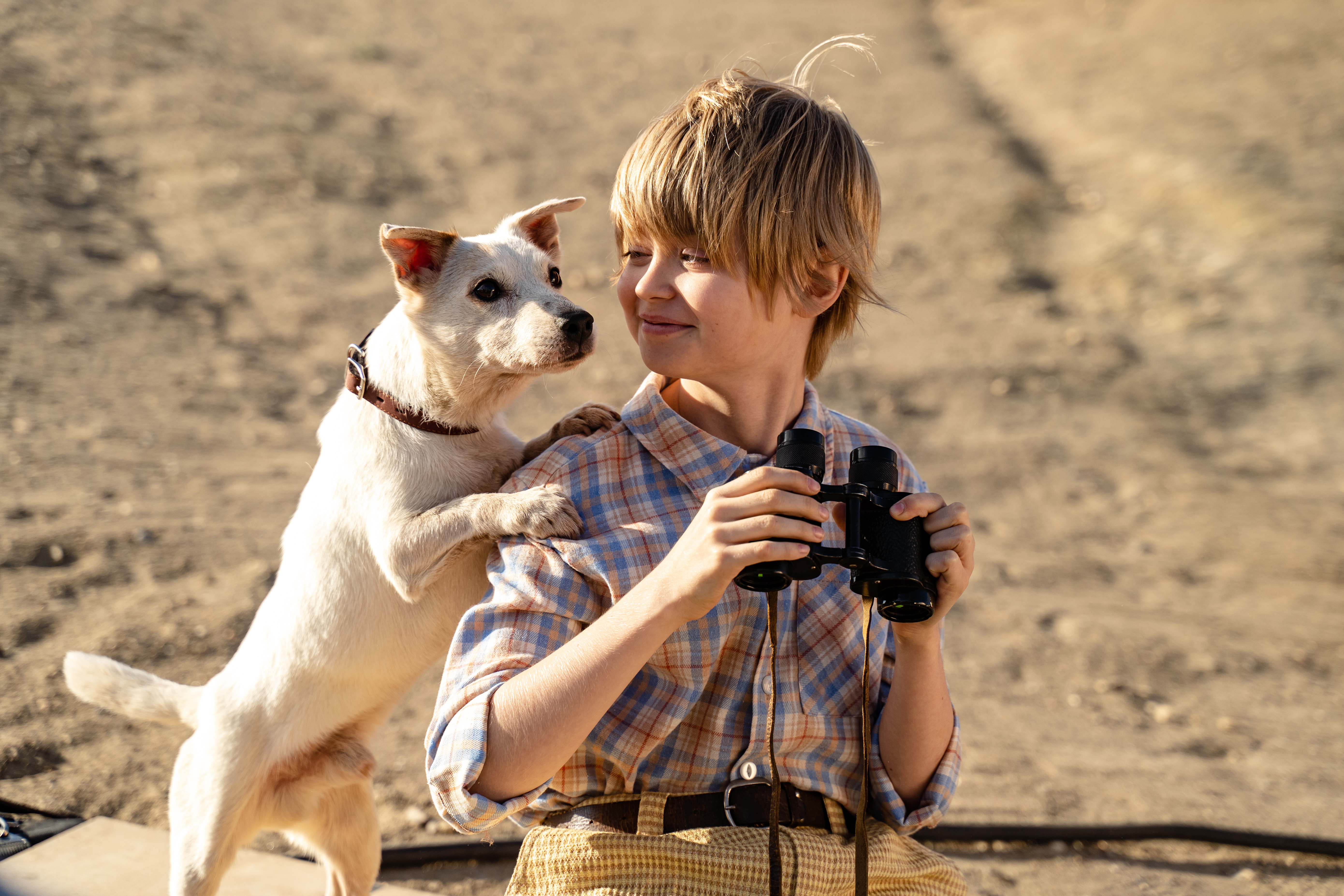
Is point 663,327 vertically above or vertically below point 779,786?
above

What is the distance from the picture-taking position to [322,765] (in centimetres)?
235

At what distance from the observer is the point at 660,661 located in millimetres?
1686

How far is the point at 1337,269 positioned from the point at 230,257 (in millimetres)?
8467

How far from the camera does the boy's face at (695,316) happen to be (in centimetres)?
173

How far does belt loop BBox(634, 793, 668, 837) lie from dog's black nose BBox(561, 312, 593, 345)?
96 centimetres

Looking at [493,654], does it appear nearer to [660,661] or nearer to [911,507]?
[660,661]

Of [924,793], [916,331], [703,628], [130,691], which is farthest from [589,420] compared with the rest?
[916,331]

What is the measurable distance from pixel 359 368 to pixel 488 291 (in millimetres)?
334

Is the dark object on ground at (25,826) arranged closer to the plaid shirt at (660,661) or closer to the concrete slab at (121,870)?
the concrete slab at (121,870)

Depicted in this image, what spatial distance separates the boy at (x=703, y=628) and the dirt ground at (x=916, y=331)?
1502 millimetres

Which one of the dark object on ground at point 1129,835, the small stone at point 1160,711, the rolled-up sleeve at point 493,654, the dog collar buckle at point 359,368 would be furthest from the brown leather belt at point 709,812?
the small stone at point 1160,711

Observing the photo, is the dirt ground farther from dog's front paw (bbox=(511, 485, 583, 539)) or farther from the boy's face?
the boy's face

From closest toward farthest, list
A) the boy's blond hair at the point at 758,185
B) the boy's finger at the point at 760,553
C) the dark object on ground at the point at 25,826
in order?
the boy's finger at the point at 760,553 → the boy's blond hair at the point at 758,185 → the dark object on ground at the point at 25,826

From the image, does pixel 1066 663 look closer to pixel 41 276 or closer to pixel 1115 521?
pixel 1115 521
